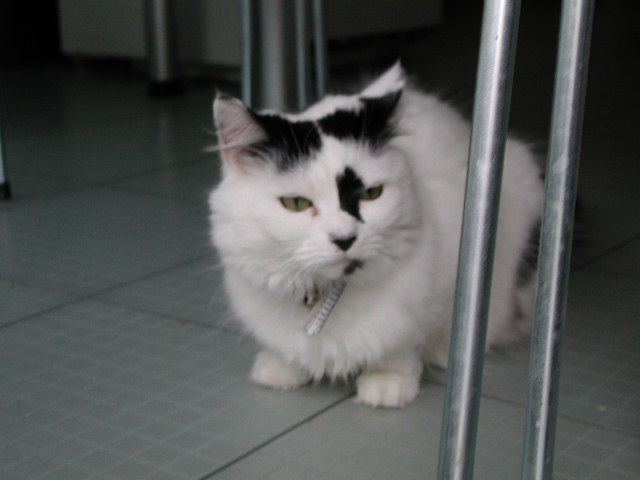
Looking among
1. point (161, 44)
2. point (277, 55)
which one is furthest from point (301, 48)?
point (161, 44)

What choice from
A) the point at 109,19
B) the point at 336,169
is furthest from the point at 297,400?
the point at 109,19

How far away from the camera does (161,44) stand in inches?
148

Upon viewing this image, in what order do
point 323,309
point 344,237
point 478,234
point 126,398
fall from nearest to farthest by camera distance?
point 478,234
point 344,237
point 323,309
point 126,398

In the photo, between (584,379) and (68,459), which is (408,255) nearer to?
(584,379)

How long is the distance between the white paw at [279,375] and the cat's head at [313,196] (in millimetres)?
198

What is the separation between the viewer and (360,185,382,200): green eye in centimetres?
132

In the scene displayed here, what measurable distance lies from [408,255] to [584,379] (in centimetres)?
39

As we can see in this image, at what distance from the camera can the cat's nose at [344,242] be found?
1264 mm

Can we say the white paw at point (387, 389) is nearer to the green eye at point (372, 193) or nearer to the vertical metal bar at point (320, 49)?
the green eye at point (372, 193)

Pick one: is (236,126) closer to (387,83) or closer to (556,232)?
(387,83)

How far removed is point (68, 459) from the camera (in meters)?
1.30

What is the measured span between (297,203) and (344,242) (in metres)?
0.10

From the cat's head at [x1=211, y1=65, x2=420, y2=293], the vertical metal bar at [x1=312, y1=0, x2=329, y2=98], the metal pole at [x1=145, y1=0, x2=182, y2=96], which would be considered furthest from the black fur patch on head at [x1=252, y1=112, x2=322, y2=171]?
the metal pole at [x1=145, y1=0, x2=182, y2=96]

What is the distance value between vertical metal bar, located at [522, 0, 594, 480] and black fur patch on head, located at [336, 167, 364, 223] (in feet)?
1.33
